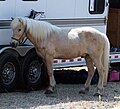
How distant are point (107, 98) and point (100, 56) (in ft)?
2.90

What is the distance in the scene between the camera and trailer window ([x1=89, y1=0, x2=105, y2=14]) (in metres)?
11.1

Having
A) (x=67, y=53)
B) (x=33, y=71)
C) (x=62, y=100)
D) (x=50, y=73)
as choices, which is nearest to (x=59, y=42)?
(x=67, y=53)

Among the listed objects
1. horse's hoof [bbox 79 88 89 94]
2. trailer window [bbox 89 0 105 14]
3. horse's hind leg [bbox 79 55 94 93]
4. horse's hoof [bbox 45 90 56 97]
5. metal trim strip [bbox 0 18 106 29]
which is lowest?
horse's hoof [bbox 79 88 89 94]

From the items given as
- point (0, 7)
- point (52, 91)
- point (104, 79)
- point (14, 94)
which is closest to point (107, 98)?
point (104, 79)

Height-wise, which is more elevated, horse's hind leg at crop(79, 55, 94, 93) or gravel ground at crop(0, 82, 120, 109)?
horse's hind leg at crop(79, 55, 94, 93)

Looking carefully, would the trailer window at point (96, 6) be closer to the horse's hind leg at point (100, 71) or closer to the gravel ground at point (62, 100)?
the horse's hind leg at point (100, 71)

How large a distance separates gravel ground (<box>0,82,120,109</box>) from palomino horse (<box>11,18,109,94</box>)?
0.97 feet

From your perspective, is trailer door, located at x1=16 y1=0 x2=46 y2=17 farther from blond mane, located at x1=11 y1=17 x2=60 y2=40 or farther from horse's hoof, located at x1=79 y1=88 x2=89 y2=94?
horse's hoof, located at x1=79 y1=88 x2=89 y2=94

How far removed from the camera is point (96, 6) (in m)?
11.3

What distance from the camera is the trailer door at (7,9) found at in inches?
370

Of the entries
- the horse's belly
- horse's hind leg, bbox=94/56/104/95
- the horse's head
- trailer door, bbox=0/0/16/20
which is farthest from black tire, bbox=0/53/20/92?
horse's hind leg, bbox=94/56/104/95

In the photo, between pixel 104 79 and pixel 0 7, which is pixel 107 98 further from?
pixel 0 7

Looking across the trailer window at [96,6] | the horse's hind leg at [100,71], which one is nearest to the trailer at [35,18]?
the trailer window at [96,6]

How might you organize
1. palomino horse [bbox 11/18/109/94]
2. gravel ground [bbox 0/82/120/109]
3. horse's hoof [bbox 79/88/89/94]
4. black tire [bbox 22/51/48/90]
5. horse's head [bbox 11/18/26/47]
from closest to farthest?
gravel ground [bbox 0/82/120/109] < horse's head [bbox 11/18/26/47] < palomino horse [bbox 11/18/109/94] < black tire [bbox 22/51/48/90] < horse's hoof [bbox 79/88/89/94]
